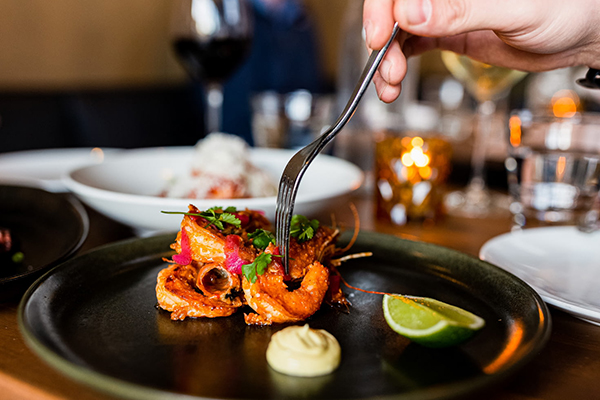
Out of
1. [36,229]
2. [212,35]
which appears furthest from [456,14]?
[212,35]

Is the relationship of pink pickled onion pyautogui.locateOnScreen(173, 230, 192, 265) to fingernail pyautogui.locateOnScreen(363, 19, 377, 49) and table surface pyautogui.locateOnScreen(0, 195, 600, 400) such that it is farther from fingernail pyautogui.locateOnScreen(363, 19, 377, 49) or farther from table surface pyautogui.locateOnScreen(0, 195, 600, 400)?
fingernail pyautogui.locateOnScreen(363, 19, 377, 49)

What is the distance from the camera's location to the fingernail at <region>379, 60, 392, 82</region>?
3.05ft

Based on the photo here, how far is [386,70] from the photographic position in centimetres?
94

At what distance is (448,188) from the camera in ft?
6.15

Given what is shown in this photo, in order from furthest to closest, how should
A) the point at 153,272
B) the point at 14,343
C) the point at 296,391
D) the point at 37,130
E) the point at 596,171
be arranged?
the point at 37,130
the point at 596,171
the point at 153,272
the point at 14,343
the point at 296,391

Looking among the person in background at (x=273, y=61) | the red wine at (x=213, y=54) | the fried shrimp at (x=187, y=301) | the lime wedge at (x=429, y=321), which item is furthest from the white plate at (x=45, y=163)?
the person in background at (x=273, y=61)

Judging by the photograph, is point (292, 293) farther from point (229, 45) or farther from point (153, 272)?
point (229, 45)

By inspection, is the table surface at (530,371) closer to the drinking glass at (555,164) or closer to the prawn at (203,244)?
the prawn at (203,244)

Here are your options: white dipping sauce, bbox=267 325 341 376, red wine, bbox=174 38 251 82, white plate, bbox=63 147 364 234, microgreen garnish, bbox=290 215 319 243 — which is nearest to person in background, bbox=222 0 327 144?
red wine, bbox=174 38 251 82

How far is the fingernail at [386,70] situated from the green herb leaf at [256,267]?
41cm

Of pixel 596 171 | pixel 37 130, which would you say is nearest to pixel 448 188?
pixel 596 171

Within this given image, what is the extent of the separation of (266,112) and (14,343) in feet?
3.86

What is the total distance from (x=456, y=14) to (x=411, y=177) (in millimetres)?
687

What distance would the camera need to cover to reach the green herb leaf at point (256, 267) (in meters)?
0.74
